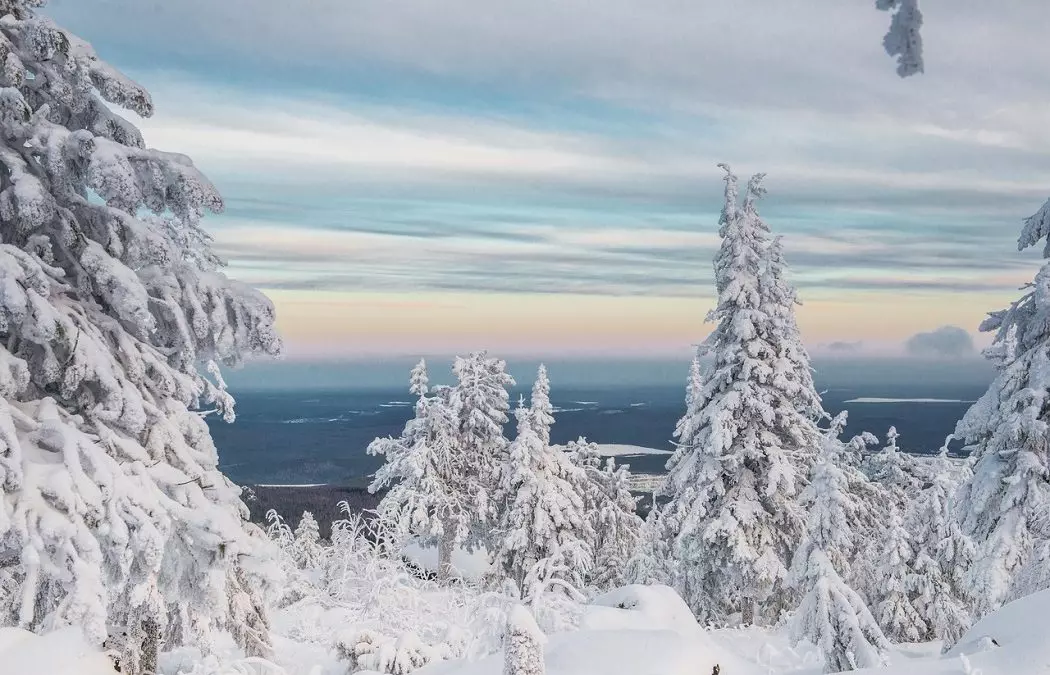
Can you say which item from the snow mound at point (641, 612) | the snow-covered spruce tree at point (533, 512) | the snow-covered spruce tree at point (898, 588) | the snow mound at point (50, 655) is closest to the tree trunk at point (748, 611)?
the snow-covered spruce tree at point (898, 588)

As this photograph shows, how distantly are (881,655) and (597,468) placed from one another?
2439 centimetres

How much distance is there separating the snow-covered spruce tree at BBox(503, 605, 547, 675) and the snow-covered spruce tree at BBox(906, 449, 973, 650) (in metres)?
17.7

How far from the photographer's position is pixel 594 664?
12203 mm

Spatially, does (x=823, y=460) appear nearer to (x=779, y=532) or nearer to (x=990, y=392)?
(x=990, y=392)

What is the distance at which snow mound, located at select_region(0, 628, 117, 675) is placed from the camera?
5793mm

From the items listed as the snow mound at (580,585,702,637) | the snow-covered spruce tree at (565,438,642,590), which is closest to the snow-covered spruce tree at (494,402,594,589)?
the snow-covered spruce tree at (565,438,642,590)

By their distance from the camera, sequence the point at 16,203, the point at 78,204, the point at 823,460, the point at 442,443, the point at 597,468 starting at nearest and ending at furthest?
the point at 16,203, the point at 78,204, the point at 823,460, the point at 442,443, the point at 597,468

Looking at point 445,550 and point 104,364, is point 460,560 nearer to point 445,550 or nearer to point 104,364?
point 445,550

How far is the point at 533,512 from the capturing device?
3094 centimetres

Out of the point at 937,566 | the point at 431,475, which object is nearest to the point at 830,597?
the point at 937,566

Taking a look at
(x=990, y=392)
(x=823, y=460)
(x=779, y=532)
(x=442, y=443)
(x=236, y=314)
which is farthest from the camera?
(x=442, y=443)

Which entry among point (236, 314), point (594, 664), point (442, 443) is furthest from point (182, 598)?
point (442, 443)

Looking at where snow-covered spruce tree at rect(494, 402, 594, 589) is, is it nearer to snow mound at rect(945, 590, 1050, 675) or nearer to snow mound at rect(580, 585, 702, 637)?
snow mound at rect(580, 585, 702, 637)

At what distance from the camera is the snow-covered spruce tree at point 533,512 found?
30344mm
